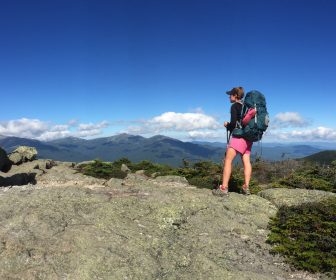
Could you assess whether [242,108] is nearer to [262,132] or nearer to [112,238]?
[262,132]

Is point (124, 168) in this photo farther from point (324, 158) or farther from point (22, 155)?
point (324, 158)

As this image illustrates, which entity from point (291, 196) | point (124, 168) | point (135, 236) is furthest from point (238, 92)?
point (124, 168)

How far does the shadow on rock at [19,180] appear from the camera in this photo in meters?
21.8

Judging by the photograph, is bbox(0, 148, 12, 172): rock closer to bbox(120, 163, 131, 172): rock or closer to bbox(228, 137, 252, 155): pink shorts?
bbox(120, 163, 131, 172): rock

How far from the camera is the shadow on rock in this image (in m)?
21.8

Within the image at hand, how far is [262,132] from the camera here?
13016 millimetres

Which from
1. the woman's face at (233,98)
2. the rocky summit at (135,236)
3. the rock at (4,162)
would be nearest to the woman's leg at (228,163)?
the rocky summit at (135,236)

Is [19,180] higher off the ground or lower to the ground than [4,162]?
lower

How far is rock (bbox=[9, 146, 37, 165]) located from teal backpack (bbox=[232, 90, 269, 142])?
2584 centimetres

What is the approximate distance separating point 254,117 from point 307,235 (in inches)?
181

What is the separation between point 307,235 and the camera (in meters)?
9.62

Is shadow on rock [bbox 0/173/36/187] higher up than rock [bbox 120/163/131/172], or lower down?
lower down

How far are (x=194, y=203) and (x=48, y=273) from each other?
18.7 feet

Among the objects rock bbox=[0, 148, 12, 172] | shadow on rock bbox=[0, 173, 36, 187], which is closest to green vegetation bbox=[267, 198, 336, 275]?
shadow on rock bbox=[0, 173, 36, 187]
